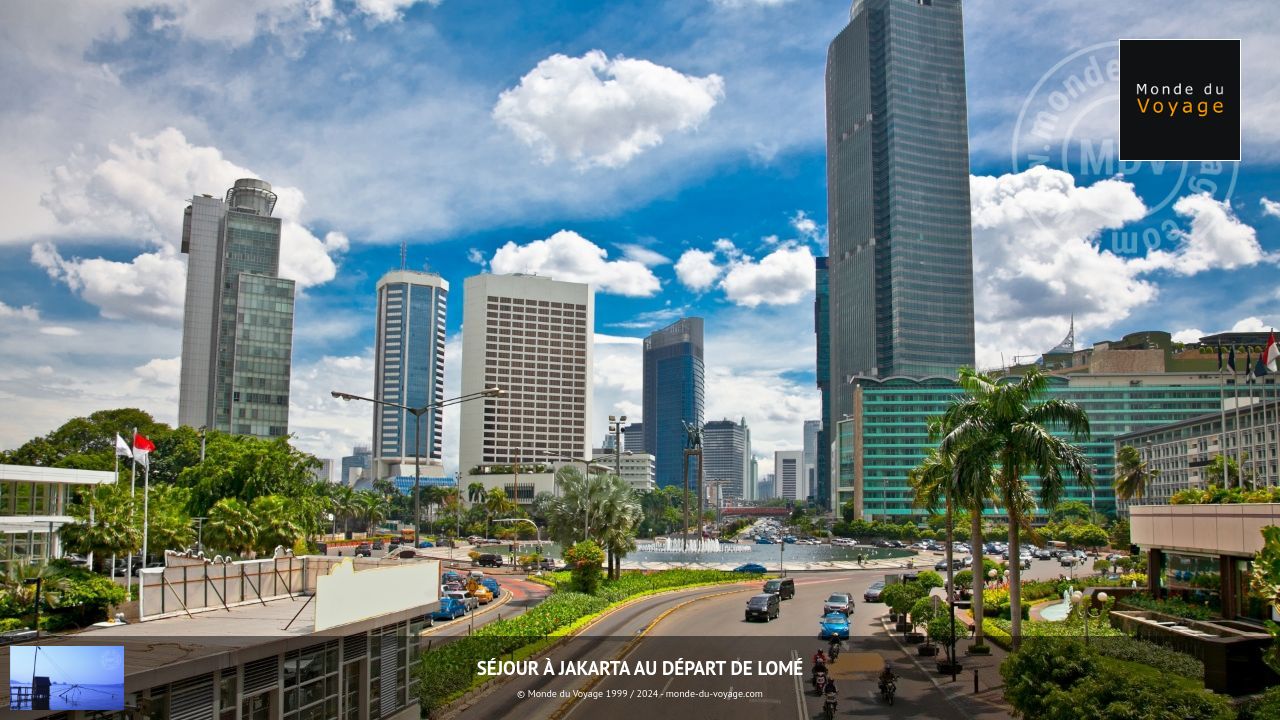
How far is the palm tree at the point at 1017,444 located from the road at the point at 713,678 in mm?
6546

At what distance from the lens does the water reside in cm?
1245

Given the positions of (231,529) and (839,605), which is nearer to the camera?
(231,529)

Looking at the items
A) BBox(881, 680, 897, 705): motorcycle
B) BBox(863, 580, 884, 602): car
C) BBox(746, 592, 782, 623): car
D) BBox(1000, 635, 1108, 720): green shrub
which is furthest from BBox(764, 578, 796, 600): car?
BBox(1000, 635, 1108, 720): green shrub

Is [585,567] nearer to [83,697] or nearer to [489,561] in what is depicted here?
[489,561]

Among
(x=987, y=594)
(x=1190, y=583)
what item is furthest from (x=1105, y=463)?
(x=1190, y=583)

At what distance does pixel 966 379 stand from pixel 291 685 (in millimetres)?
26483

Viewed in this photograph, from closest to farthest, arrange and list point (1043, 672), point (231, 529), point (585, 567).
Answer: point (1043, 672)
point (231, 529)
point (585, 567)

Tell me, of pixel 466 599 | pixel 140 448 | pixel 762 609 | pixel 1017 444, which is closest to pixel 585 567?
pixel 466 599

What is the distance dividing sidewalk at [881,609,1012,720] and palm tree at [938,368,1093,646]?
2.04 metres

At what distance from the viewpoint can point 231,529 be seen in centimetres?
4491

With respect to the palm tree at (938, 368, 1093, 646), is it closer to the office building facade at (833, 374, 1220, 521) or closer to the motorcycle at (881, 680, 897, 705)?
the motorcycle at (881, 680, 897, 705)

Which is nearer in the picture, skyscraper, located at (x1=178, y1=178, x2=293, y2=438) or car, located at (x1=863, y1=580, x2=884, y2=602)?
car, located at (x1=863, y1=580, x2=884, y2=602)

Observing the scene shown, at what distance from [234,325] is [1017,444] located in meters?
156

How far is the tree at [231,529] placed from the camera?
45.0m
